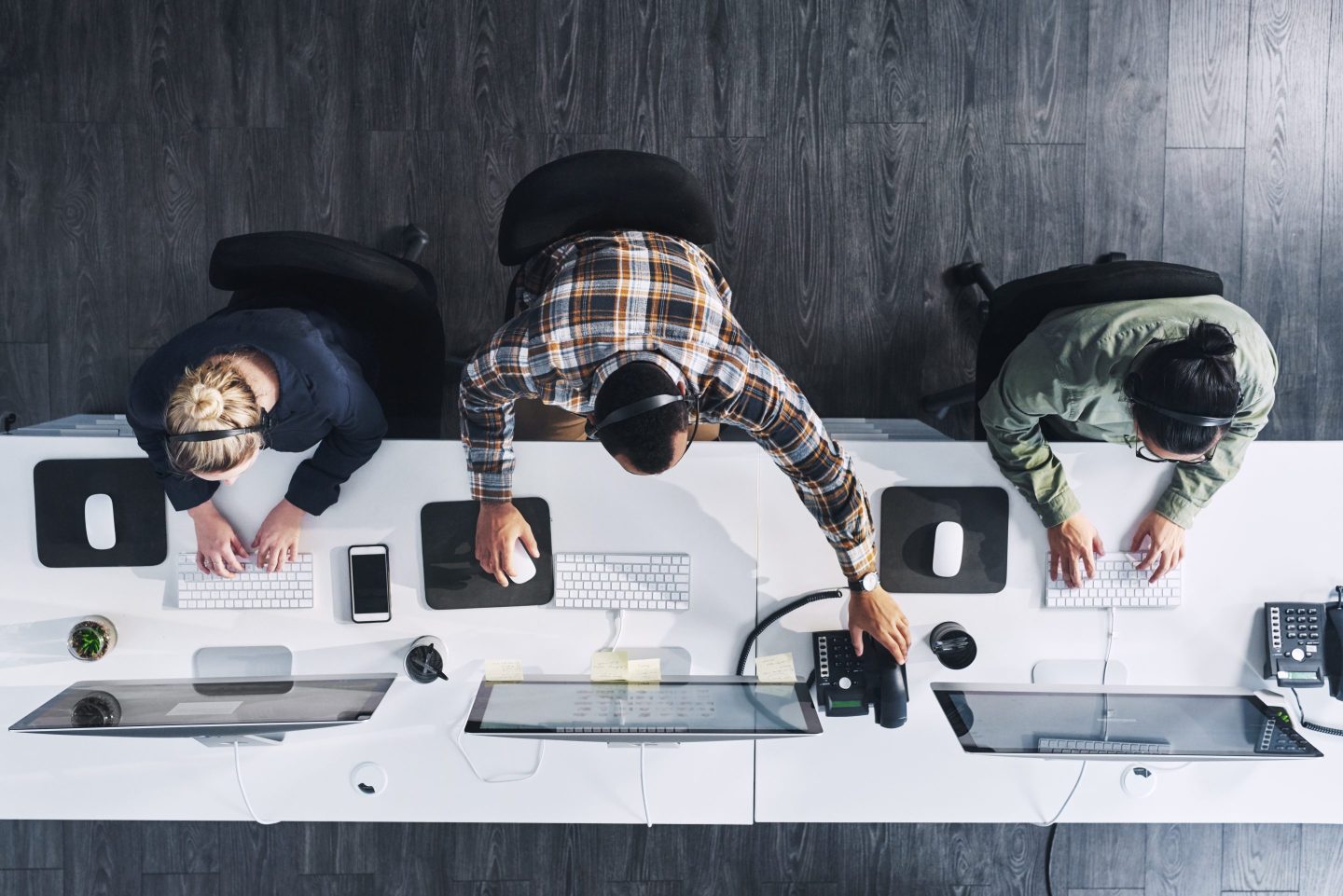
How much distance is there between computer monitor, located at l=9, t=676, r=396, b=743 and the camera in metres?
1.49

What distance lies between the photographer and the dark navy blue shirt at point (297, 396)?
142cm

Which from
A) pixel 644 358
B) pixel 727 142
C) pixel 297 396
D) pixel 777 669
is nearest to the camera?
pixel 644 358

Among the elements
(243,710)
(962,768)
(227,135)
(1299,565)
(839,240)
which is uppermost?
(227,135)

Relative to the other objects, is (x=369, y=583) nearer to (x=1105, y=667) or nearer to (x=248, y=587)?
(x=248, y=587)

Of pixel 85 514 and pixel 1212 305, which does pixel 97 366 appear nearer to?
pixel 85 514

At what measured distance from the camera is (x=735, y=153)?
89.8 inches

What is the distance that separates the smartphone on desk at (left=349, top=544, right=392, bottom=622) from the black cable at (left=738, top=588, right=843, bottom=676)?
767 mm

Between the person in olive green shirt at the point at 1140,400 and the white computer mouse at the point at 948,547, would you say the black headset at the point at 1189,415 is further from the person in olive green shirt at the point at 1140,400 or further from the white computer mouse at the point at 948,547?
the white computer mouse at the point at 948,547

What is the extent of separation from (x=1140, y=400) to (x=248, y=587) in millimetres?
1796

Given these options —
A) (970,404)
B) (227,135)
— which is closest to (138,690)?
(227,135)

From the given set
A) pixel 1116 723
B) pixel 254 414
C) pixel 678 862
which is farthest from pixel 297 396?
pixel 678 862

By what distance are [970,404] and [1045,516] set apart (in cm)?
78

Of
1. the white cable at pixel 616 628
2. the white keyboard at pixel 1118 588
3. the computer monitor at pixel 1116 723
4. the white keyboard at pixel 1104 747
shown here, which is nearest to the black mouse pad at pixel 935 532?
the white keyboard at pixel 1118 588

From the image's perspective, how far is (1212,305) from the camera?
4.84 feet
